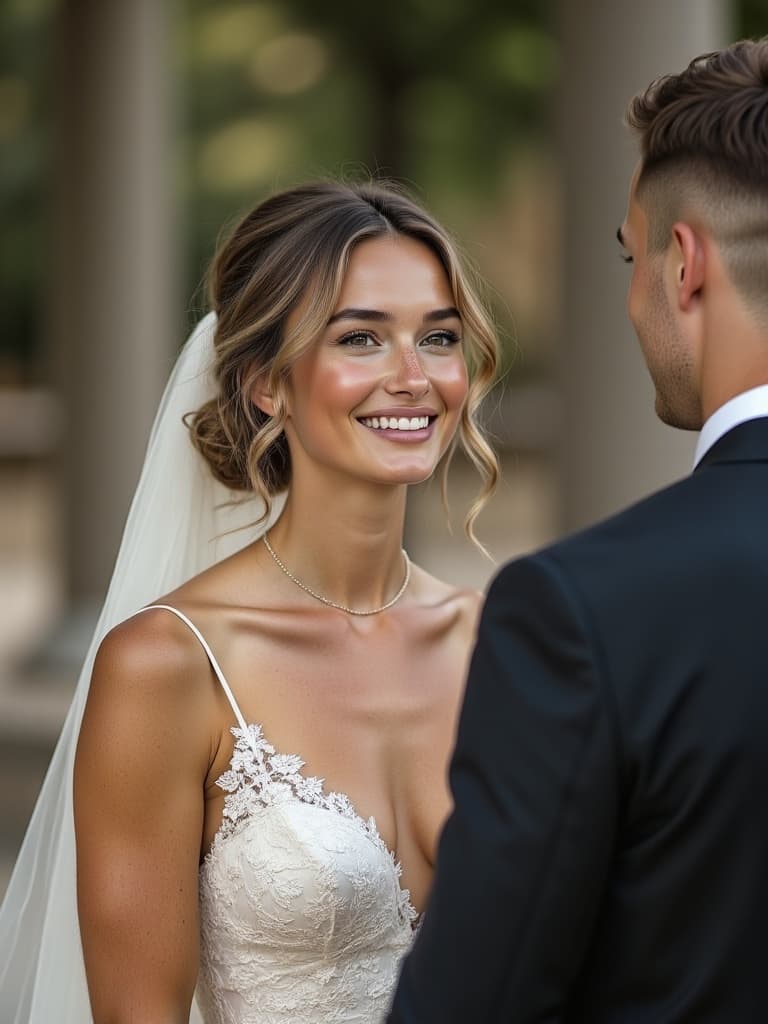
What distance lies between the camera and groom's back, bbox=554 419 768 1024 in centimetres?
189

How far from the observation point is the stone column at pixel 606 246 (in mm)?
8367

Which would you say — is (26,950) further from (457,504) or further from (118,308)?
(457,504)

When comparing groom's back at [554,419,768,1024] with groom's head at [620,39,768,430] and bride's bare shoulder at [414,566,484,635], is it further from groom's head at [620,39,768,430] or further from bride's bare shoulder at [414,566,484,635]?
bride's bare shoulder at [414,566,484,635]

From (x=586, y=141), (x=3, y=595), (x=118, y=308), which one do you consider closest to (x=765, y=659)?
(x=586, y=141)

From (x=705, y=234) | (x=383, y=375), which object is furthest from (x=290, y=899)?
(x=705, y=234)

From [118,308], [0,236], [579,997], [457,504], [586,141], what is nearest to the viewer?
[579,997]

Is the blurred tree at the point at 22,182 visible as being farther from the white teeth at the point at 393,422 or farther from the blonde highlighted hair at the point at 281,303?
the white teeth at the point at 393,422

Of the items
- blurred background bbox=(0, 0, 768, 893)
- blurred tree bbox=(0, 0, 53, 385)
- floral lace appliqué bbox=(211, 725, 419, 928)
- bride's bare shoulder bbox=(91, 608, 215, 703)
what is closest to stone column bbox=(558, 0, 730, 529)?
blurred background bbox=(0, 0, 768, 893)

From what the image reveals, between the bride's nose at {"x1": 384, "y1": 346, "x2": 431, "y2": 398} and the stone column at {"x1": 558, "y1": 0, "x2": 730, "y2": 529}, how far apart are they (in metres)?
5.00

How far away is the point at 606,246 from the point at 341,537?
544 cm

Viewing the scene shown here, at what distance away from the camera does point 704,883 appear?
1.94 metres

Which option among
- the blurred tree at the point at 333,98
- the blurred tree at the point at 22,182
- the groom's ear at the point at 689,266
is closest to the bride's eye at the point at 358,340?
the groom's ear at the point at 689,266

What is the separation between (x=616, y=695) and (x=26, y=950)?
7.61ft

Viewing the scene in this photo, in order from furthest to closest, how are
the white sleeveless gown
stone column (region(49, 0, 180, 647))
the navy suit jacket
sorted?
stone column (region(49, 0, 180, 647)) < the white sleeveless gown < the navy suit jacket
